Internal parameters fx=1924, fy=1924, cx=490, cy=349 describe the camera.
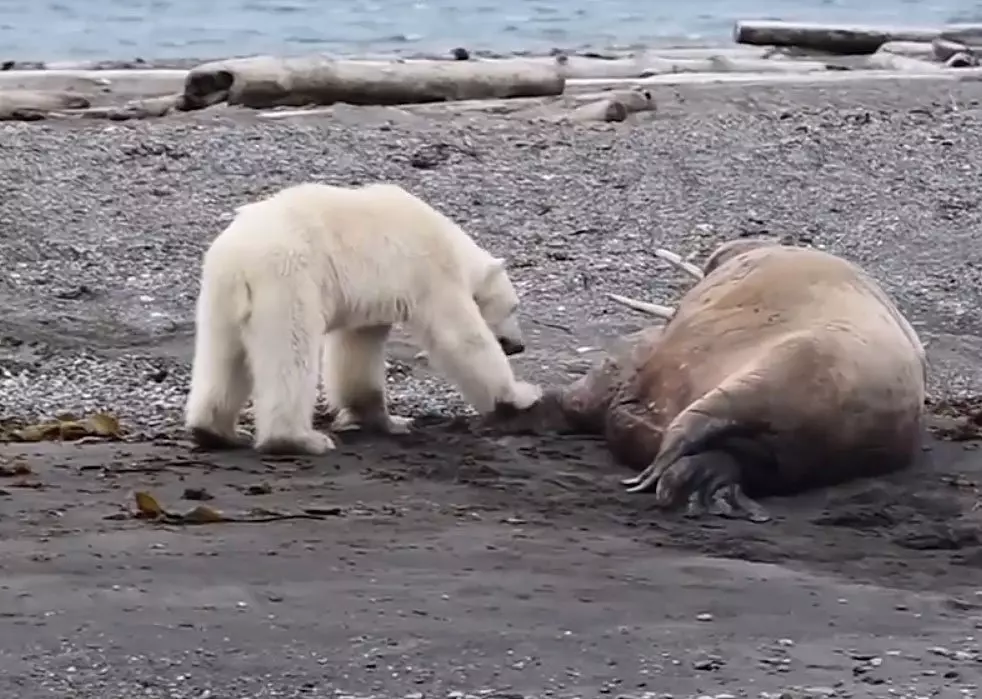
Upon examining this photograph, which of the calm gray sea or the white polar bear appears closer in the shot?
the white polar bear

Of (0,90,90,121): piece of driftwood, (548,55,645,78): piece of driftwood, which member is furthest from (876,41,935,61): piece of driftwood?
(0,90,90,121): piece of driftwood

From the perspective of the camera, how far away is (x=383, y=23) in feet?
106

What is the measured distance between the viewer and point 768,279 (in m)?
6.29

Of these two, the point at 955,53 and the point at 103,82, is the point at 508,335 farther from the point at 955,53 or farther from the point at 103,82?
the point at 955,53

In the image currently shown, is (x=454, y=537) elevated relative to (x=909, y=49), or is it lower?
lower

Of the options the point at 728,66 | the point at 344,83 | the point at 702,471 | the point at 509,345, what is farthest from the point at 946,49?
the point at 702,471

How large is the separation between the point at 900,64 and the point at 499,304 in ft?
41.4

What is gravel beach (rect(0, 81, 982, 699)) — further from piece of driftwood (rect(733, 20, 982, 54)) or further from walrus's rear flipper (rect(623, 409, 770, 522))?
piece of driftwood (rect(733, 20, 982, 54))

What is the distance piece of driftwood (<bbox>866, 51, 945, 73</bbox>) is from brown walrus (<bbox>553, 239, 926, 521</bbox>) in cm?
1210

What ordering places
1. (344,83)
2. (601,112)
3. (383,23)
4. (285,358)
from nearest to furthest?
(285,358), (601,112), (344,83), (383,23)

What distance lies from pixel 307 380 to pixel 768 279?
60.5 inches

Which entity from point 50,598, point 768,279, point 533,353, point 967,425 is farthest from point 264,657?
point 533,353

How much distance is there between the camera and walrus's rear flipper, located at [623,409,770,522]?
18.1 ft

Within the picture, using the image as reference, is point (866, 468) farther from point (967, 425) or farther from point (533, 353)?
point (533, 353)
